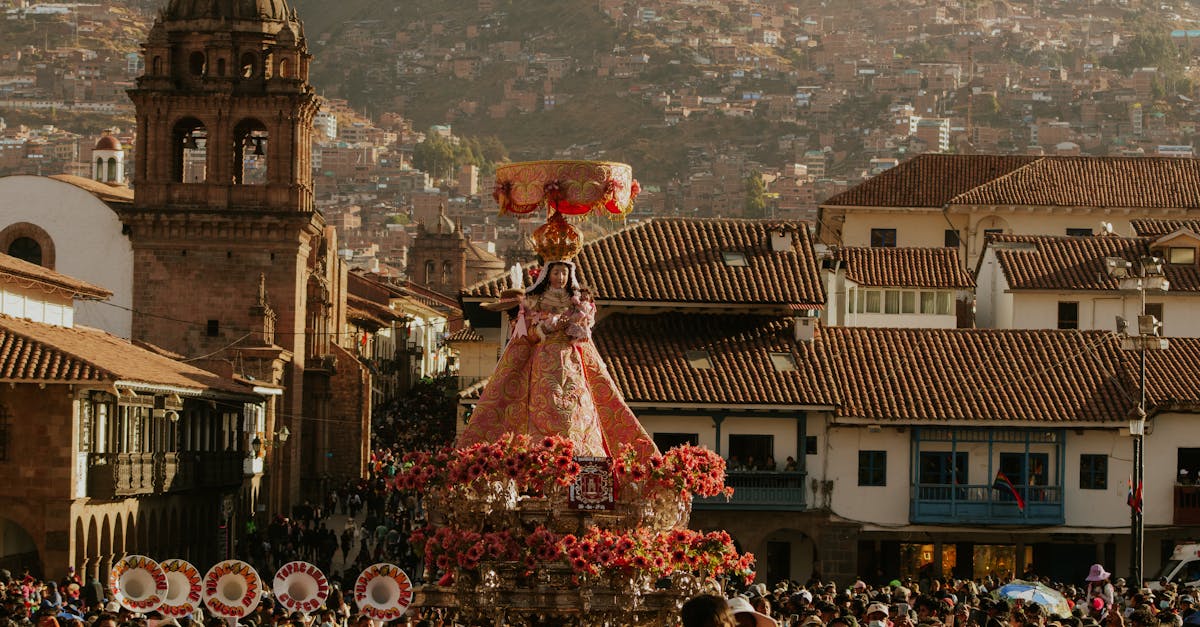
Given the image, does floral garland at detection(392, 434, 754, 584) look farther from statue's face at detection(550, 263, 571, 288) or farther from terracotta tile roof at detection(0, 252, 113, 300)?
terracotta tile roof at detection(0, 252, 113, 300)

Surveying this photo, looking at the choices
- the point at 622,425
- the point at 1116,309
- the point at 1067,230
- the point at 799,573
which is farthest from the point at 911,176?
the point at 622,425

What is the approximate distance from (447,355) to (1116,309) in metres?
103

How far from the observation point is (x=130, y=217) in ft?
275

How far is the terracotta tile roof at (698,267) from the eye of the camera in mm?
58969

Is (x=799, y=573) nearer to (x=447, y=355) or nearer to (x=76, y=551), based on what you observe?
(x=76, y=551)

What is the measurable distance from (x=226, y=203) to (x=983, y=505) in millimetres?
34237

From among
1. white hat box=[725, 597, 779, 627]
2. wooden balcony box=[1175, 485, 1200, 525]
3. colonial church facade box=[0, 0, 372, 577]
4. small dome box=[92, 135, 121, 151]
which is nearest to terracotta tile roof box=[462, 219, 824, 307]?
wooden balcony box=[1175, 485, 1200, 525]

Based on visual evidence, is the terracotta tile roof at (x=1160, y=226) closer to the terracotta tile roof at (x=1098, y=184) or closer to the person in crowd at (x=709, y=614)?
the terracotta tile roof at (x=1098, y=184)

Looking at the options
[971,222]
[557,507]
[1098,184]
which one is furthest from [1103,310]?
[557,507]

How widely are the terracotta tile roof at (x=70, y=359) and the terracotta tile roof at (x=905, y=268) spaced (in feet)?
68.9

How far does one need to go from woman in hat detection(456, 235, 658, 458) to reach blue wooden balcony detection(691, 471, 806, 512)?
91.0ft

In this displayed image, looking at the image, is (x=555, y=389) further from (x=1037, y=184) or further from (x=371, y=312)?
(x=371, y=312)

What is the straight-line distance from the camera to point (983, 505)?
190ft

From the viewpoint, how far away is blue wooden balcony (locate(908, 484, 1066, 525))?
5788cm
